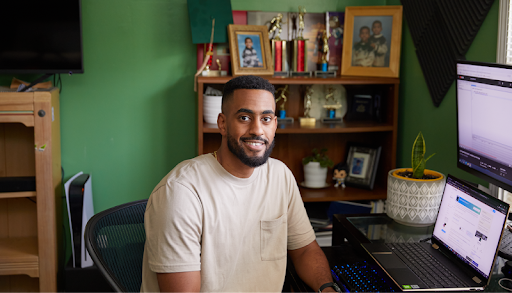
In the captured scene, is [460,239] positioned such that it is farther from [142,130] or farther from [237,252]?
[142,130]

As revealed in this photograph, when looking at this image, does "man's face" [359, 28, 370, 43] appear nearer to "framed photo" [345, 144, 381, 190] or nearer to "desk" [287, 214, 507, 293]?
"framed photo" [345, 144, 381, 190]

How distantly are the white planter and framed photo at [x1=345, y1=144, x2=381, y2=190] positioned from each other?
0.17m

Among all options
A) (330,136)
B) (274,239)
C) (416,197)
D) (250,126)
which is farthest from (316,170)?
(250,126)

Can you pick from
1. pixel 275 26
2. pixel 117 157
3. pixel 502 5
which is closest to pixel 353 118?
pixel 275 26

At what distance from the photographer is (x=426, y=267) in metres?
1.40

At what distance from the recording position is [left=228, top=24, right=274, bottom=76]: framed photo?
2.61 metres

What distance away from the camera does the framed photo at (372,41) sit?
104 inches

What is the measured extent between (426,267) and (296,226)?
1.49 ft

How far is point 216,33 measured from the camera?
266 cm

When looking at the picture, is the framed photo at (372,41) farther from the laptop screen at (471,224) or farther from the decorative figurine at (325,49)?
the laptop screen at (471,224)

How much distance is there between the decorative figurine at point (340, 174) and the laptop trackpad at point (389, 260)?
138cm

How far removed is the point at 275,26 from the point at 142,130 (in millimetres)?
1030

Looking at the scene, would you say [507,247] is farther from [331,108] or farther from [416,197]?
[331,108]

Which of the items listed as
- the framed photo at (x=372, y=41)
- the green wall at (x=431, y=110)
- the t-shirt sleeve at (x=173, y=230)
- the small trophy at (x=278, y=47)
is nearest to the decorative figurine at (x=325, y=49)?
the framed photo at (x=372, y=41)
